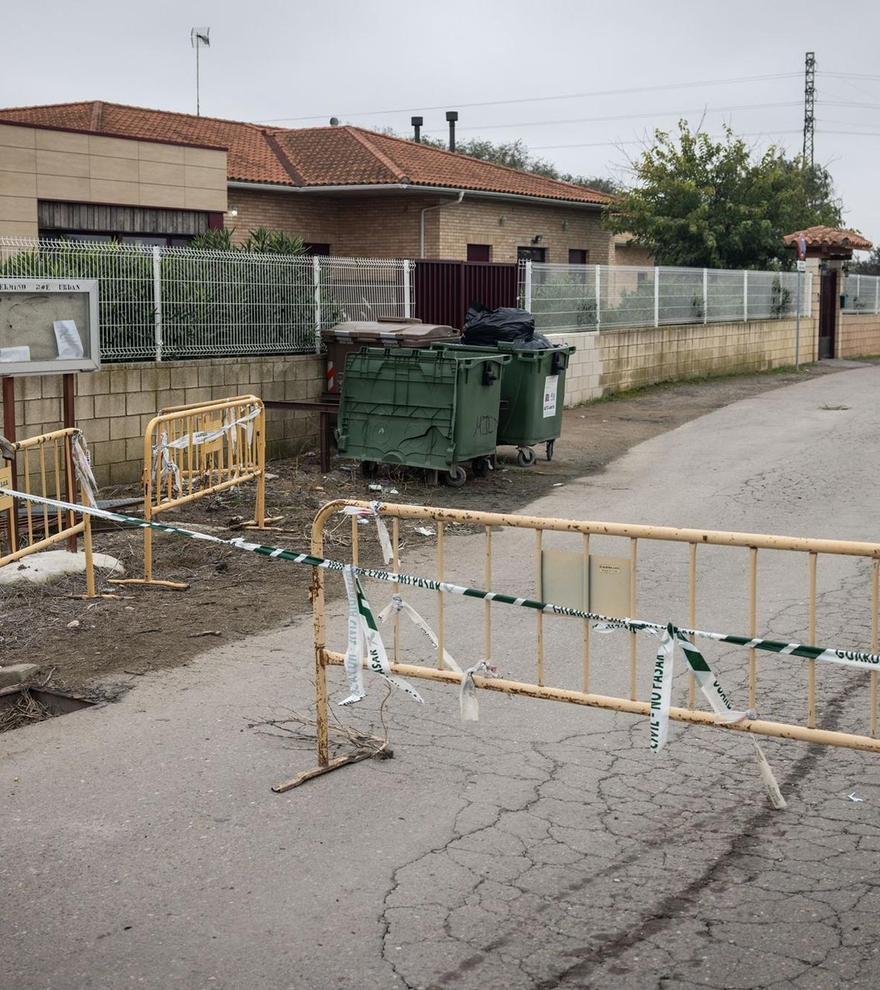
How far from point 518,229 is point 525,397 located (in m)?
18.1

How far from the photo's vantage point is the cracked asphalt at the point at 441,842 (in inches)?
159

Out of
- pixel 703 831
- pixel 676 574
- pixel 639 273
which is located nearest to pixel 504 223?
pixel 639 273

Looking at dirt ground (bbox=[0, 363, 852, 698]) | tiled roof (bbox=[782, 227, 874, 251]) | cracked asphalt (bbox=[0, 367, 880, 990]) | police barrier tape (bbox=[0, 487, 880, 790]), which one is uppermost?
tiled roof (bbox=[782, 227, 874, 251])

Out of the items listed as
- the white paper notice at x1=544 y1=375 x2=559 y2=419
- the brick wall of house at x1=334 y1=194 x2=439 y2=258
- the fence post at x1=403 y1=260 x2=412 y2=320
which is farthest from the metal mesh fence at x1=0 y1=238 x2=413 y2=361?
the brick wall of house at x1=334 y1=194 x2=439 y2=258

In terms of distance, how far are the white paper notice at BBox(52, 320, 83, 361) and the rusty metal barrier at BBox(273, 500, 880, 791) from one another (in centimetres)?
257

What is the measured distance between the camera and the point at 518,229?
32094 mm

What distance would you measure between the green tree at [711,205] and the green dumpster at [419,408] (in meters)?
20.8

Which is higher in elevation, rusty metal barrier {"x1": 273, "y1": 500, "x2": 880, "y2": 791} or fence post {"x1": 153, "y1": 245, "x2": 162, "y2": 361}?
fence post {"x1": 153, "y1": 245, "x2": 162, "y2": 361}

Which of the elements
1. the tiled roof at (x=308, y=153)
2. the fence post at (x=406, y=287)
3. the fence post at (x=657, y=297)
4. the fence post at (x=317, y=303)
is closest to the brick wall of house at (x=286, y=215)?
the tiled roof at (x=308, y=153)

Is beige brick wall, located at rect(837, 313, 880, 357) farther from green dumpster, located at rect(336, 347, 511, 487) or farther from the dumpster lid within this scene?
green dumpster, located at rect(336, 347, 511, 487)

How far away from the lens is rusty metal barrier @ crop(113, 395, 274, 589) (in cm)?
913

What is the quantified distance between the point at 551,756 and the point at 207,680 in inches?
84.3

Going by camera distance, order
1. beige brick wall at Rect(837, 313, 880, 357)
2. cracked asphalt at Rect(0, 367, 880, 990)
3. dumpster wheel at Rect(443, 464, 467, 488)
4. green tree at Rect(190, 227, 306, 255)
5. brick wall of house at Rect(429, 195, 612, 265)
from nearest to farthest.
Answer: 1. cracked asphalt at Rect(0, 367, 880, 990)
2. dumpster wheel at Rect(443, 464, 467, 488)
3. green tree at Rect(190, 227, 306, 255)
4. brick wall of house at Rect(429, 195, 612, 265)
5. beige brick wall at Rect(837, 313, 880, 357)

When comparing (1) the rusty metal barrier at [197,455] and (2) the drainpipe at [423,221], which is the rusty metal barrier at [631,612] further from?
(2) the drainpipe at [423,221]
